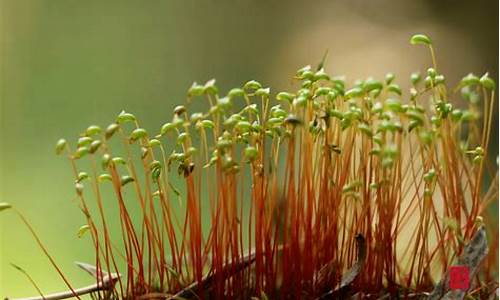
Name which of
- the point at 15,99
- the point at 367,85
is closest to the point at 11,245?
the point at 15,99

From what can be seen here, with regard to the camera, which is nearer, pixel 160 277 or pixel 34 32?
pixel 160 277

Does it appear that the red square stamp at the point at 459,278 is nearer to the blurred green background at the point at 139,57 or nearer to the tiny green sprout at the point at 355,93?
the tiny green sprout at the point at 355,93

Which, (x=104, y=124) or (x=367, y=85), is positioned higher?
(x=367, y=85)

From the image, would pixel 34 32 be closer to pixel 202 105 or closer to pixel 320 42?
pixel 202 105

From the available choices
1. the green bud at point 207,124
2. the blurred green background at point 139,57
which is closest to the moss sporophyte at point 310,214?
the green bud at point 207,124

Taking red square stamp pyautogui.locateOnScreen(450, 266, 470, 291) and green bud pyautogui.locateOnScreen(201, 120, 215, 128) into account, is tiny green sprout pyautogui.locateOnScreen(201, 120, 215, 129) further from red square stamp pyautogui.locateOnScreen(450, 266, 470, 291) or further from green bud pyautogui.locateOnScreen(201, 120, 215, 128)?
red square stamp pyautogui.locateOnScreen(450, 266, 470, 291)

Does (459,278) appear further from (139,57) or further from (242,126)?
(139,57)
